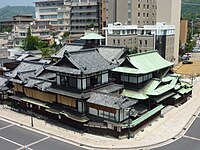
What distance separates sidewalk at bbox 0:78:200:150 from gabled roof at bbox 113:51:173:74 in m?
7.66

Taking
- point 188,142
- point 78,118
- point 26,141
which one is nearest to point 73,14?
point 78,118

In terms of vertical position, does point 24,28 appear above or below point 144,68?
above

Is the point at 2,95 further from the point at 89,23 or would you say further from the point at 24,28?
the point at 89,23

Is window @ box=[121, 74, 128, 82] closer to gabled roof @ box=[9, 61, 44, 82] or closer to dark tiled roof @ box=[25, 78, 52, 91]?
dark tiled roof @ box=[25, 78, 52, 91]

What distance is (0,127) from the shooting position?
36062 mm

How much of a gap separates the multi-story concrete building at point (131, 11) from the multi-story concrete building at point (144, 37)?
49.2 feet

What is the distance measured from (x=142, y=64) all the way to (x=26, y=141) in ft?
68.3

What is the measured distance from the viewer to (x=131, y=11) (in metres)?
85.2

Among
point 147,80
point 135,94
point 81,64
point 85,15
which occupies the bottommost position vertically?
point 135,94

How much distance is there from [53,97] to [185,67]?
54.1 meters

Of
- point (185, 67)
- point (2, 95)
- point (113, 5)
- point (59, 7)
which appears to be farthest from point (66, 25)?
point (2, 95)

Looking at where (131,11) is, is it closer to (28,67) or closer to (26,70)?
(28,67)

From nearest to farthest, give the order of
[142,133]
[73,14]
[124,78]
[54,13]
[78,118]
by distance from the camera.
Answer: [78,118] < [142,133] < [124,78] < [73,14] < [54,13]

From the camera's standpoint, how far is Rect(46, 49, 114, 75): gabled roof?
33.1 metres
